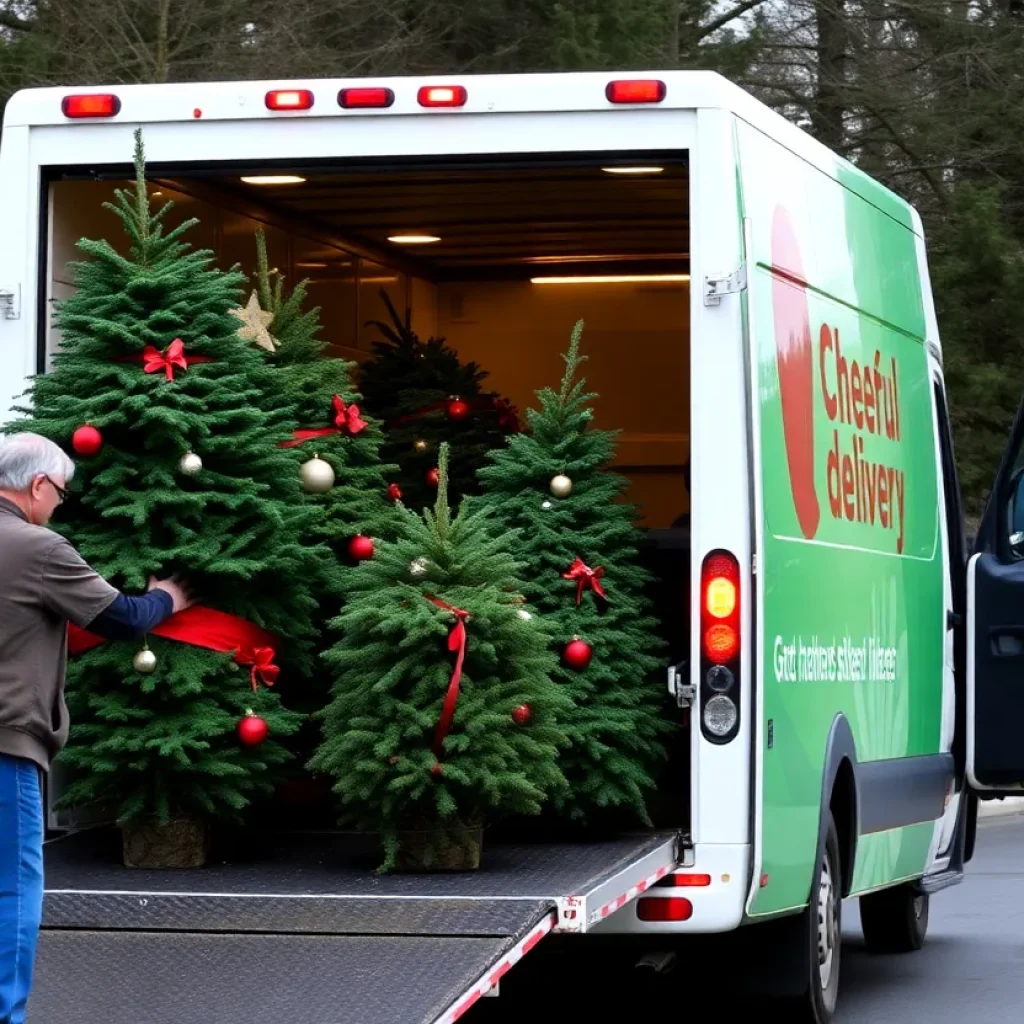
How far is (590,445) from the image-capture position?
23.2 feet

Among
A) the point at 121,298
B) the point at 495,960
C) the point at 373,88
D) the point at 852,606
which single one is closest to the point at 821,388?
the point at 852,606

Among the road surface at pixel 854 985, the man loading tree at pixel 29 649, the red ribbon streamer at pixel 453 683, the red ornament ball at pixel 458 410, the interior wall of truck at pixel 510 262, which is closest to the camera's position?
the man loading tree at pixel 29 649

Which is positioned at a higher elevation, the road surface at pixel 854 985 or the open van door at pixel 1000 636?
the open van door at pixel 1000 636

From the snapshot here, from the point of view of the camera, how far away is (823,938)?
7.49 m

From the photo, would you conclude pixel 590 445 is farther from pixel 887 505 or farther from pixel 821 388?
pixel 887 505

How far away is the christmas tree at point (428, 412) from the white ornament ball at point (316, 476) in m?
1.13

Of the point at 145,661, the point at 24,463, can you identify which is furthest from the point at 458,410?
the point at 24,463

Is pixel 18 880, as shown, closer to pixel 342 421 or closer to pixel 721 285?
Answer: pixel 342 421

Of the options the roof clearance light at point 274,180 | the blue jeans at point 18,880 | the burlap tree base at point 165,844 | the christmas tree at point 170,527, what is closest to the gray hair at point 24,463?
the blue jeans at point 18,880

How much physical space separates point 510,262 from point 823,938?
481 cm

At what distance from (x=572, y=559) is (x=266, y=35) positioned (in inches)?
406

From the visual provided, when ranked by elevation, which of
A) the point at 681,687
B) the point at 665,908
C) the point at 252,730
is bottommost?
the point at 665,908

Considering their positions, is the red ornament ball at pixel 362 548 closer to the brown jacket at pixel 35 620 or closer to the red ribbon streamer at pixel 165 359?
the red ribbon streamer at pixel 165 359

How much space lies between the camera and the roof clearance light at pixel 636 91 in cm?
640
